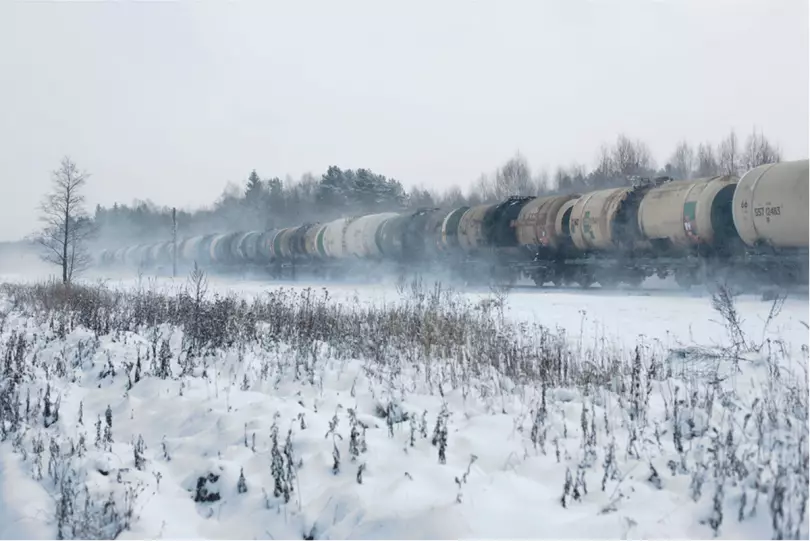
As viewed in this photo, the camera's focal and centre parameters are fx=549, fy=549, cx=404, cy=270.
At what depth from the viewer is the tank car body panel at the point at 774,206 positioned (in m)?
11.2

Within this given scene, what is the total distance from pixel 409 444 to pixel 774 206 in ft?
36.8

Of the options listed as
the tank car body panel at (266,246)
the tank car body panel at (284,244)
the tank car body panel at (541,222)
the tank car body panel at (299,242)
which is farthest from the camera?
the tank car body panel at (266,246)

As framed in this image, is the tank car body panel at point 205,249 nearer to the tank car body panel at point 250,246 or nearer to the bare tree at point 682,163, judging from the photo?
the tank car body panel at point 250,246

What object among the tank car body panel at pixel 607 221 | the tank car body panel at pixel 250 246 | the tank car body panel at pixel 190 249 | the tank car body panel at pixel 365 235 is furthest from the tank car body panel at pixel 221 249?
the tank car body panel at pixel 607 221

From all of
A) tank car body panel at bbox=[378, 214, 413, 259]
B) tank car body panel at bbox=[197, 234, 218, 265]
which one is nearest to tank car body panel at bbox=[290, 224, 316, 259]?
tank car body panel at bbox=[378, 214, 413, 259]

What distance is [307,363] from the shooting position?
19.8ft

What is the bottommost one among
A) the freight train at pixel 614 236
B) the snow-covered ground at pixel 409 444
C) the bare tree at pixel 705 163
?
the snow-covered ground at pixel 409 444

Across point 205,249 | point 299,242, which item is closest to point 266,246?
point 299,242

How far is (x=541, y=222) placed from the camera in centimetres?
→ 1783

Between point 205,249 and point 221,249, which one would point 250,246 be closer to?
point 221,249

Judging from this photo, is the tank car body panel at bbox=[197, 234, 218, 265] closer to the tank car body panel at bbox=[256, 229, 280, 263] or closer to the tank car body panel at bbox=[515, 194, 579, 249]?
the tank car body panel at bbox=[256, 229, 280, 263]

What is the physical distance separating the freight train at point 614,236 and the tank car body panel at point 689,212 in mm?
24

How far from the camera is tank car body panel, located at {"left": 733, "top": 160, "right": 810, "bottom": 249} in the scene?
11227mm

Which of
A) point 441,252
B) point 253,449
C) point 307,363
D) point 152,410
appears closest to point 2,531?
point 253,449
